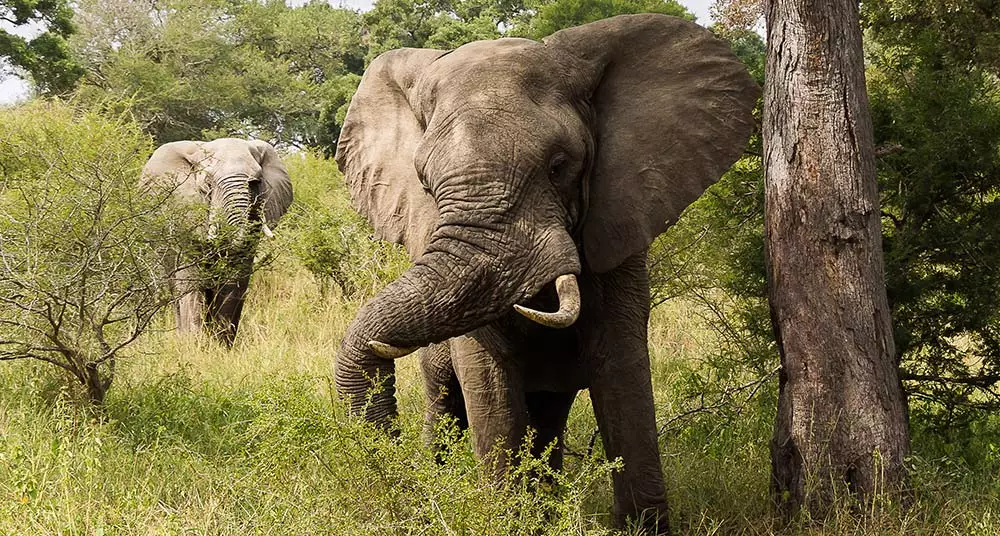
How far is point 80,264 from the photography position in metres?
6.18

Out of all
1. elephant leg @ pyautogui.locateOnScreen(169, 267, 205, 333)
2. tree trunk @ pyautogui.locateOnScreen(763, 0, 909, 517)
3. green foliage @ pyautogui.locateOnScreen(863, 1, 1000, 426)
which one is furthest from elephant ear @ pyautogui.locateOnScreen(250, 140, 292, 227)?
tree trunk @ pyautogui.locateOnScreen(763, 0, 909, 517)

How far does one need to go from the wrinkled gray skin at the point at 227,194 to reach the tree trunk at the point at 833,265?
5828mm

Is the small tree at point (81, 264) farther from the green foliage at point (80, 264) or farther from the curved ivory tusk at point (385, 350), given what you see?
the curved ivory tusk at point (385, 350)

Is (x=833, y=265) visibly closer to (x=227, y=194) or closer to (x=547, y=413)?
(x=547, y=413)

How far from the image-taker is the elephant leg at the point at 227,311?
33.8 feet

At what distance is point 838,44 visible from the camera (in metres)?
4.58

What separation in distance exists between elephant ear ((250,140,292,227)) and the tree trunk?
815cm

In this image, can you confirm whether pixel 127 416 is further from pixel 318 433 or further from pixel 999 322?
pixel 999 322

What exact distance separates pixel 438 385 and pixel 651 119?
174 centimetres

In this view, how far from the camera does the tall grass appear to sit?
3.92 metres

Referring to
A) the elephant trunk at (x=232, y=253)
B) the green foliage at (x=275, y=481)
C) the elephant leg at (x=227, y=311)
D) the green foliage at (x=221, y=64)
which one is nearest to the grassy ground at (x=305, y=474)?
the green foliage at (x=275, y=481)

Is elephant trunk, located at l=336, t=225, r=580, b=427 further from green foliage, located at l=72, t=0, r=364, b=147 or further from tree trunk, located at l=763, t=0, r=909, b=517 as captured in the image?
green foliage, located at l=72, t=0, r=364, b=147

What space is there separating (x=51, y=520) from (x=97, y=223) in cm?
221

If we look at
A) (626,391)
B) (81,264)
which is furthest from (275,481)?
(81,264)
